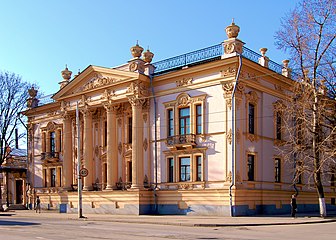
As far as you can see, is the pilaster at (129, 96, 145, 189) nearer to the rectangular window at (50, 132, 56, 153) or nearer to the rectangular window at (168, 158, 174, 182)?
the rectangular window at (168, 158, 174, 182)

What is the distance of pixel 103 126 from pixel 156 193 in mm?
8647

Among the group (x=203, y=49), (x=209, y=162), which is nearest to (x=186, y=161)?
(x=209, y=162)

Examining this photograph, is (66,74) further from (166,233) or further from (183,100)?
(166,233)

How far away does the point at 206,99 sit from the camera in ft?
102

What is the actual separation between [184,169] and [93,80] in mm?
11458

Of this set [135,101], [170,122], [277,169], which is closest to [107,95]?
[135,101]

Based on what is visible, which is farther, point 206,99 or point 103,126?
point 103,126

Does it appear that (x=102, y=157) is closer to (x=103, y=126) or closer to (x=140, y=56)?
(x=103, y=126)

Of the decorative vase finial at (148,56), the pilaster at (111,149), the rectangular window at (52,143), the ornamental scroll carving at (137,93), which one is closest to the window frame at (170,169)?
the ornamental scroll carving at (137,93)

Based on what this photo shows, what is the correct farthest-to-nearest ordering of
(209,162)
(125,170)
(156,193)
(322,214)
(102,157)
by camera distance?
(102,157)
(125,170)
(156,193)
(209,162)
(322,214)

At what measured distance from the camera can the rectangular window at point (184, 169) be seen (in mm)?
32000

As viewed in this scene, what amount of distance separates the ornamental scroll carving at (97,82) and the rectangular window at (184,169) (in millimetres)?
8578

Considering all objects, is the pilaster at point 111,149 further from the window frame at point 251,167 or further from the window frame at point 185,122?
the window frame at point 251,167

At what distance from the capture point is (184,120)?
32.6 m
